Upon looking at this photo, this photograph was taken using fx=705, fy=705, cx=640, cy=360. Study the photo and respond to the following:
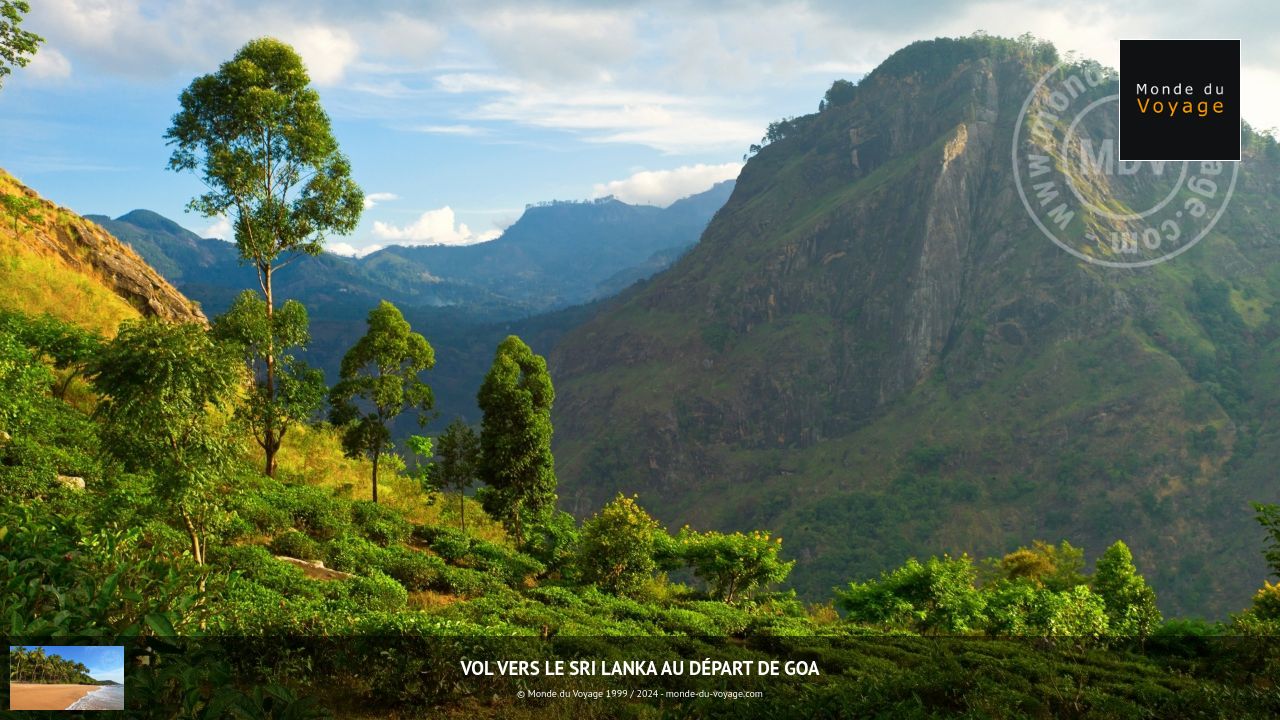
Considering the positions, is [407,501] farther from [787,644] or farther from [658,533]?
[787,644]

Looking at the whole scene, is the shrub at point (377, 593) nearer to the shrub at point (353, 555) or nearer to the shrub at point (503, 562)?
the shrub at point (353, 555)

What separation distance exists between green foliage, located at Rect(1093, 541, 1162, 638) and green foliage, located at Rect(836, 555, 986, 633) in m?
3.44

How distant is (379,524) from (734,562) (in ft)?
33.8

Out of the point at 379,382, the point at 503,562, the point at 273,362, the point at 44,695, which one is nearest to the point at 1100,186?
the point at 503,562

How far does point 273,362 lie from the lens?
60.2ft

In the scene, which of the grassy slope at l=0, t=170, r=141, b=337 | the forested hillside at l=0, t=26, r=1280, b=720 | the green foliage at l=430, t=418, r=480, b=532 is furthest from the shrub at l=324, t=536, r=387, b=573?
the grassy slope at l=0, t=170, r=141, b=337

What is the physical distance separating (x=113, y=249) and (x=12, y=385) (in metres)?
17.4

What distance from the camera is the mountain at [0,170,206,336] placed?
21.1m

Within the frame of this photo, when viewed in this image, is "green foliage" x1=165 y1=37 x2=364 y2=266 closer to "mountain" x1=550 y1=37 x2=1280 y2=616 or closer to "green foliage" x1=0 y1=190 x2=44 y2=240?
"green foliage" x1=0 y1=190 x2=44 y2=240

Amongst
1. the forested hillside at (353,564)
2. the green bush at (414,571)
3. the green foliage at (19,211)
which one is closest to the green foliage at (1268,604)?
the forested hillside at (353,564)

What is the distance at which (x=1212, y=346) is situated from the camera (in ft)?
425

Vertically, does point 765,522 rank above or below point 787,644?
below

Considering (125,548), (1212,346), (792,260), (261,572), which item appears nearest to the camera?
(125,548)

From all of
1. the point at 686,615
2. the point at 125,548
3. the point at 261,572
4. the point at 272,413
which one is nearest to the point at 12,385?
the point at 272,413
